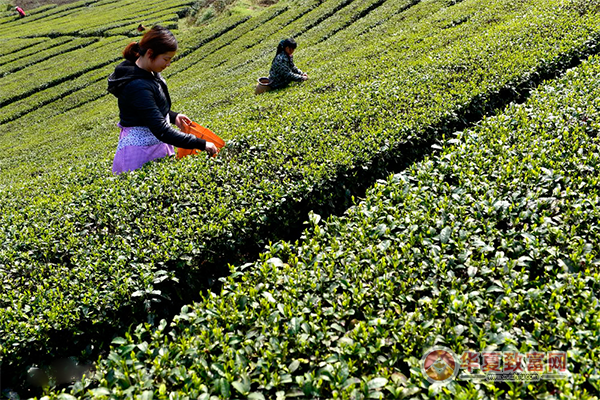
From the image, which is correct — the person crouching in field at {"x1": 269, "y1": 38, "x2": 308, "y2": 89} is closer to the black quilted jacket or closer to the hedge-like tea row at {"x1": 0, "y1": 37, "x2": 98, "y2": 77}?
the black quilted jacket

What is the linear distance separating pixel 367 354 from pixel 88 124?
63.4 feet

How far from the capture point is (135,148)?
545 centimetres

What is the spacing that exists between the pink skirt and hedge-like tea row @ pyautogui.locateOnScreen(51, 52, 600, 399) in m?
2.66

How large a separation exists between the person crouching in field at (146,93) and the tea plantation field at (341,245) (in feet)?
1.87

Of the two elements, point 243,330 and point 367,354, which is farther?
point 243,330

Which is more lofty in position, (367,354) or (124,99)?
(124,99)

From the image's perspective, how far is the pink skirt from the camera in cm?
530

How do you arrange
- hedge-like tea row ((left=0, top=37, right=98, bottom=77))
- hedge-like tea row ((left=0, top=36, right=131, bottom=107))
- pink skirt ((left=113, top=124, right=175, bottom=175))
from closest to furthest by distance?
pink skirt ((left=113, top=124, right=175, bottom=175))
hedge-like tea row ((left=0, top=36, right=131, bottom=107))
hedge-like tea row ((left=0, top=37, right=98, bottom=77))

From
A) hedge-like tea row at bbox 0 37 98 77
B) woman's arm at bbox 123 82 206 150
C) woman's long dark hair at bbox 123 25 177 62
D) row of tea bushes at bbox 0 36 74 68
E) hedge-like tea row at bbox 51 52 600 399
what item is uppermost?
row of tea bushes at bbox 0 36 74 68

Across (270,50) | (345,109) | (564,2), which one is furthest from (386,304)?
(270,50)

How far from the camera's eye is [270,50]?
79.7 feet

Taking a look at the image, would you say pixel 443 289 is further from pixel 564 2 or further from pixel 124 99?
pixel 564 2

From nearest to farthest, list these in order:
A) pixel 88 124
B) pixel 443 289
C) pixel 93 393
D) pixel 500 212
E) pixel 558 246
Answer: pixel 93 393
pixel 443 289
pixel 558 246
pixel 500 212
pixel 88 124

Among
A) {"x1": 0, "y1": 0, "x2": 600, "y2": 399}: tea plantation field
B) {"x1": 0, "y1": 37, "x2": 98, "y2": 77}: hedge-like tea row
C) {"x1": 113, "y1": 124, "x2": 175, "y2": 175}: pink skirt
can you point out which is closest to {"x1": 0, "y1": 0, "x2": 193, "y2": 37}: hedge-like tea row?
{"x1": 0, "y1": 37, "x2": 98, "y2": 77}: hedge-like tea row
